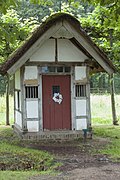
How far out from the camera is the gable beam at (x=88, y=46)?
38.4 ft

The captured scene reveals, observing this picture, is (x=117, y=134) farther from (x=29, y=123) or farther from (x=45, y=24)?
(x=45, y=24)

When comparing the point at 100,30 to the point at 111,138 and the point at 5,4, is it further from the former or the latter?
the point at 5,4

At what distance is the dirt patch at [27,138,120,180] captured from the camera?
729 centimetres

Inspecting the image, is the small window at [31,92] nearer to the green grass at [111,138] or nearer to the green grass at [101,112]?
the green grass at [111,138]

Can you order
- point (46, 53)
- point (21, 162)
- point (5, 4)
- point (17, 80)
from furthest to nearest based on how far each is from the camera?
point (17, 80), point (46, 53), point (21, 162), point (5, 4)

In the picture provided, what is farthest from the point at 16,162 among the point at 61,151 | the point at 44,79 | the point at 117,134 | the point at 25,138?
the point at 117,134

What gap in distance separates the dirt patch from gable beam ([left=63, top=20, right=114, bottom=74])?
2.50 m

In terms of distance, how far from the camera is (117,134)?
1343 centimetres

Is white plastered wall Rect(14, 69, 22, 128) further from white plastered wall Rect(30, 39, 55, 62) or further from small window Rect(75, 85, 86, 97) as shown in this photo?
small window Rect(75, 85, 86, 97)

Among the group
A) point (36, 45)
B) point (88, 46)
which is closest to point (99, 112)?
point (88, 46)

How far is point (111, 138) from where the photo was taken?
12.6 m

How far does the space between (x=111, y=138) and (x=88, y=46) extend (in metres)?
3.31

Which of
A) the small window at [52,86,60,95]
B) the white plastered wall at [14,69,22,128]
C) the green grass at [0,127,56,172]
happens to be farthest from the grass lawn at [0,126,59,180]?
the small window at [52,86,60,95]

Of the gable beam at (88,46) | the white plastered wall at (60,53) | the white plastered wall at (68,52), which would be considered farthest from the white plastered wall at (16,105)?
the gable beam at (88,46)
